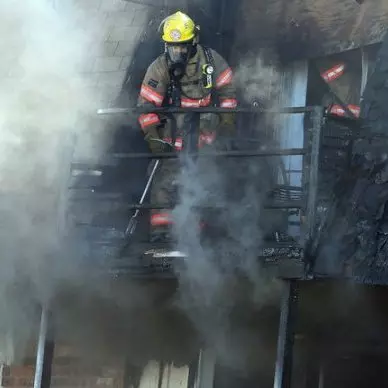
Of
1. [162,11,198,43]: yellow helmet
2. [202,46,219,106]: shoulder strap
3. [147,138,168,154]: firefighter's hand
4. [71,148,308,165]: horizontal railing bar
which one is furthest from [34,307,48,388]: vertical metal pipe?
[162,11,198,43]: yellow helmet

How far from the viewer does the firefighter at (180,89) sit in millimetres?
6227

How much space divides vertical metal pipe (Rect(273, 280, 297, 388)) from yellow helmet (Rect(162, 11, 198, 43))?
238cm

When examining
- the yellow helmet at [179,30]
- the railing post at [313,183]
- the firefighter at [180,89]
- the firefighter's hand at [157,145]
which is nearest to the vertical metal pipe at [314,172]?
the railing post at [313,183]

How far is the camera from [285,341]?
4.87 m

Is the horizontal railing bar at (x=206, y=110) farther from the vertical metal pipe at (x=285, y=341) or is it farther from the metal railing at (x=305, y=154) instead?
the vertical metal pipe at (x=285, y=341)

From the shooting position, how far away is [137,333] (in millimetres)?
6516

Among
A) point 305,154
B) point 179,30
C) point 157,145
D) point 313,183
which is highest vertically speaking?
point 179,30

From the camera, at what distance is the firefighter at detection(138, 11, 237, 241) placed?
6227 mm

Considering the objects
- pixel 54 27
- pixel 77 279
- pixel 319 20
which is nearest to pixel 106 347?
pixel 77 279

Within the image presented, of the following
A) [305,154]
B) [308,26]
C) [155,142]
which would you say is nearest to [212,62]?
[155,142]

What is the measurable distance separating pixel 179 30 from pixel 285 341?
107 inches

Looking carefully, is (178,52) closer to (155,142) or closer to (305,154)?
(155,142)

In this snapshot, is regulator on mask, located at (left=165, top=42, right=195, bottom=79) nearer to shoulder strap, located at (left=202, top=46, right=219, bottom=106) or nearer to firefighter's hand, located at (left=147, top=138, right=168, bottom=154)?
shoulder strap, located at (left=202, top=46, right=219, bottom=106)

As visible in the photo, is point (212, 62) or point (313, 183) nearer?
point (313, 183)
